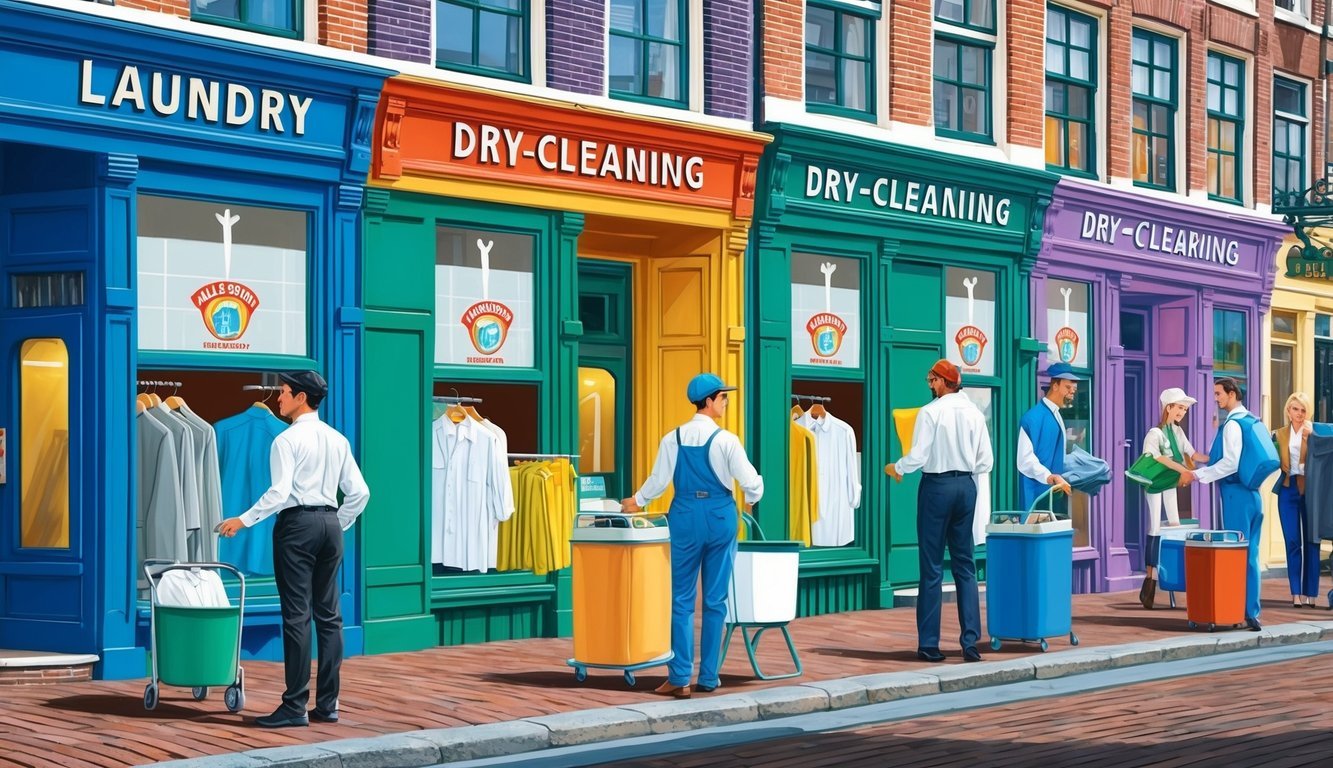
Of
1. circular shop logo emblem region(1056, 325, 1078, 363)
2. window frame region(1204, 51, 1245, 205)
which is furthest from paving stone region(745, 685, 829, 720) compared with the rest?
window frame region(1204, 51, 1245, 205)

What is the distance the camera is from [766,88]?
1739 centimetres

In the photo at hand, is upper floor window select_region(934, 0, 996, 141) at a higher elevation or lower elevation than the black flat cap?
higher

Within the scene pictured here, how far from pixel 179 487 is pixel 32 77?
2733mm

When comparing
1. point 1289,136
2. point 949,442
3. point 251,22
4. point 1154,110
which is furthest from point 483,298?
point 1289,136

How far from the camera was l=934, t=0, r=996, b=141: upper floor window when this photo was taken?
19.5m

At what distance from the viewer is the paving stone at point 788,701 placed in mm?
11344

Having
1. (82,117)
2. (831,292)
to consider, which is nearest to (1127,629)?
(831,292)

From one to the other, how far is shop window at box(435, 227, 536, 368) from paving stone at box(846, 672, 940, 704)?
13.9ft

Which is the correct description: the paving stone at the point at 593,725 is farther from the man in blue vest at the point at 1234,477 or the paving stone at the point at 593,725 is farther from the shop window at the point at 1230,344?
the shop window at the point at 1230,344

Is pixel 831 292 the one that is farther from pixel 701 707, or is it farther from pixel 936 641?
pixel 701 707

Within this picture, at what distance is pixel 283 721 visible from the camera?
33.7 ft

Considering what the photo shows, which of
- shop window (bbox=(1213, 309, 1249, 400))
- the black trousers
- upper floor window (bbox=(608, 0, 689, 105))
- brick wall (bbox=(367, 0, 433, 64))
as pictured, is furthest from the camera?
shop window (bbox=(1213, 309, 1249, 400))

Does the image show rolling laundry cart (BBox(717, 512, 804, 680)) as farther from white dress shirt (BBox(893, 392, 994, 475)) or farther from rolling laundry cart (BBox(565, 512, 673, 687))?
white dress shirt (BBox(893, 392, 994, 475))

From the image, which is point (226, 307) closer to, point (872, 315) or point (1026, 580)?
point (1026, 580)
